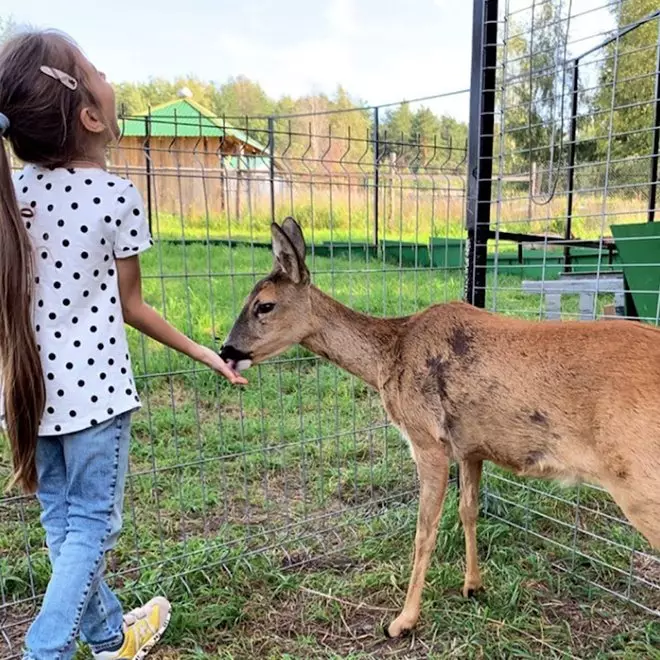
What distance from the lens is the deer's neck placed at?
313 centimetres

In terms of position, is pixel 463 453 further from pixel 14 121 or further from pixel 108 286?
pixel 14 121

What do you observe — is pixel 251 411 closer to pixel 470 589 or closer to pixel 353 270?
pixel 353 270

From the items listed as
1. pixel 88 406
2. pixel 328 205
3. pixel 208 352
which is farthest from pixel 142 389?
pixel 88 406

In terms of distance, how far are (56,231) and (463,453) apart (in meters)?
1.87

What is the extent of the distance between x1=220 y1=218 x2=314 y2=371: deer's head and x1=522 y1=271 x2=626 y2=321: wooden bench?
1.29m

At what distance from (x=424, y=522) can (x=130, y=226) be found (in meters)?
1.83

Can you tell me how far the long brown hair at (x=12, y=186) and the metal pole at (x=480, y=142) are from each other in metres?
2.18

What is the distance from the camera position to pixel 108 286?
84.6 inches

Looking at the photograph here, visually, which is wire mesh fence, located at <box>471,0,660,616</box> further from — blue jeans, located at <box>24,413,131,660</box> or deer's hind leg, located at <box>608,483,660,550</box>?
blue jeans, located at <box>24,413,131,660</box>

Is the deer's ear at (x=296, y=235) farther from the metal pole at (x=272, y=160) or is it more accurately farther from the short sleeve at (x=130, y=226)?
the short sleeve at (x=130, y=226)

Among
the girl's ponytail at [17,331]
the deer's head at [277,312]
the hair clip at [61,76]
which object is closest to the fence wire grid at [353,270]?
the deer's head at [277,312]

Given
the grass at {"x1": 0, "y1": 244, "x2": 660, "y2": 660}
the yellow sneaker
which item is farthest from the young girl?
the grass at {"x1": 0, "y1": 244, "x2": 660, "y2": 660}

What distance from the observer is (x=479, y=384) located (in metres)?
2.72

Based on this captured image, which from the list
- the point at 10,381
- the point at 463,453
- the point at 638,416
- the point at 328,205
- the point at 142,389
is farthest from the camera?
the point at 142,389
